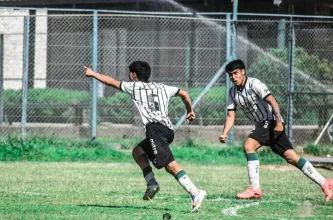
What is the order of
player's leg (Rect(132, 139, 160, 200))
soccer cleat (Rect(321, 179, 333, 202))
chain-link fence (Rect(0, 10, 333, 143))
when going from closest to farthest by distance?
player's leg (Rect(132, 139, 160, 200))
soccer cleat (Rect(321, 179, 333, 202))
chain-link fence (Rect(0, 10, 333, 143))

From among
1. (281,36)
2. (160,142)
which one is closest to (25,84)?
(281,36)

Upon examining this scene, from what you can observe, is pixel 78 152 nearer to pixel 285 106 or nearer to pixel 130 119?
pixel 130 119

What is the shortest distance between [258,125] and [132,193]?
1941 millimetres

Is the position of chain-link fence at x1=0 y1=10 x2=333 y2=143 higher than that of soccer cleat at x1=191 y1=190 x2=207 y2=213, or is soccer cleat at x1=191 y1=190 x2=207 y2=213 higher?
chain-link fence at x1=0 y1=10 x2=333 y2=143

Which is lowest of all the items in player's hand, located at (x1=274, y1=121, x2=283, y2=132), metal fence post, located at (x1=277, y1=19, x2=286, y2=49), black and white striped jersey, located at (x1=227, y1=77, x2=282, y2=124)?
player's hand, located at (x1=274, y1=121, x2=283, y2=132)

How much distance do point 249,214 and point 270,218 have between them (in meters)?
0.51

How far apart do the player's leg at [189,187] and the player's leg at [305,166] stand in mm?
2023

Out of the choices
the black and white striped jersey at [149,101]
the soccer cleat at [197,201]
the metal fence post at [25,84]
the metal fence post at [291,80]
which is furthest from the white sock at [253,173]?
the metal fence post at [25,84]

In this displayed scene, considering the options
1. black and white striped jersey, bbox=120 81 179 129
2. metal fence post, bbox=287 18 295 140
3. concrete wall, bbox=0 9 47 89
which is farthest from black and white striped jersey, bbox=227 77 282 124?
concrete wall, bbox=0 9 47 89

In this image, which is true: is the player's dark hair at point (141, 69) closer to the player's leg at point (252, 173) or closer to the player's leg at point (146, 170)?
the player's leg at point (146, 170)

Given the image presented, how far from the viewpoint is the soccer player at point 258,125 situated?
40.4ft

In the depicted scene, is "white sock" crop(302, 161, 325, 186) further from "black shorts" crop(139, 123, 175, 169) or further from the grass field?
"black shorts" crop(139, 123, 175, 169)

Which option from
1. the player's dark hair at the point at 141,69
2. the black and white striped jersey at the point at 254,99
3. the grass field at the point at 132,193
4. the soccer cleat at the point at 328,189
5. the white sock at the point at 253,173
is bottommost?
the grass field at the point at 132,193

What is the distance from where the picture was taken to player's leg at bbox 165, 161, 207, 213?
35.1 feet
